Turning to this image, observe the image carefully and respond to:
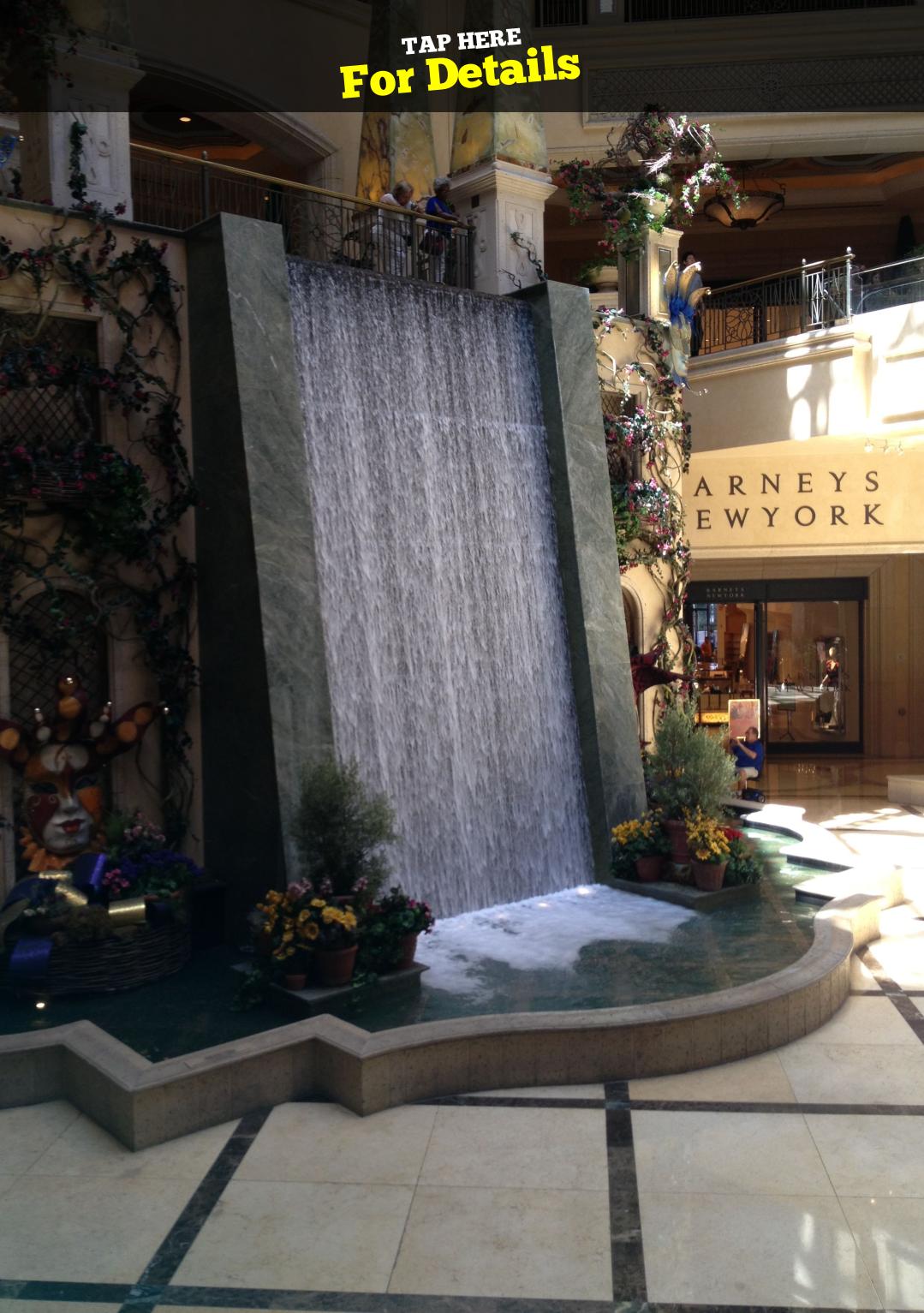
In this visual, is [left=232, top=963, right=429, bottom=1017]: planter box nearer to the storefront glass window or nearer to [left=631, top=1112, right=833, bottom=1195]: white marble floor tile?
[left=631, top=1112, right=833, bottom=1195]: white marble floor tile

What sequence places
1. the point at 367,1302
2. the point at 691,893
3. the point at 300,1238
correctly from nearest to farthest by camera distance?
the point at 367,1302 < the point at 300,1238 < the point at 691,893

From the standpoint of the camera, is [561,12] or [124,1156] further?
[561,12]

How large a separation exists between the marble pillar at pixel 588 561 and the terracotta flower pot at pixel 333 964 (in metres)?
3.25

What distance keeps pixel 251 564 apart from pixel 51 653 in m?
Answer: 1.38

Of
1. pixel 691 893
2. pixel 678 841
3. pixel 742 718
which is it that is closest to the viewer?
pixel 691 893

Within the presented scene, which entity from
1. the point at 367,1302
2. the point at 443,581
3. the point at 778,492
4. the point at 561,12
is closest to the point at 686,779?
the point at 443,581

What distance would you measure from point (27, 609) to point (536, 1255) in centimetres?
497

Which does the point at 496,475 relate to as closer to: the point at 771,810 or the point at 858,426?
the point at 771,810

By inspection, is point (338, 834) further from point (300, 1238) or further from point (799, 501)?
point (799, 501)

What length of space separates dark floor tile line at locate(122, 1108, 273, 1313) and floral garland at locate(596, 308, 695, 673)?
288 inches

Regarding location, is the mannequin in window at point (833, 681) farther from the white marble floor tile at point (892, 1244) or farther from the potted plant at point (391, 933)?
the white marble floor tile at point (892, 1244)

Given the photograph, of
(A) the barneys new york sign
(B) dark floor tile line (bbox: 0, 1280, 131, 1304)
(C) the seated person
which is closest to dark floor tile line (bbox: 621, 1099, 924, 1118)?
(B) dark floor tile line (bbox: 0, 1280, 131, 1304)

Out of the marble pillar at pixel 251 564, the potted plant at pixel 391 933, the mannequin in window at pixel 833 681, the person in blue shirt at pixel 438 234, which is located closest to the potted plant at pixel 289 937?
the potted plant at pixel 391 933

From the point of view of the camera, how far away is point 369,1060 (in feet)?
18.4
